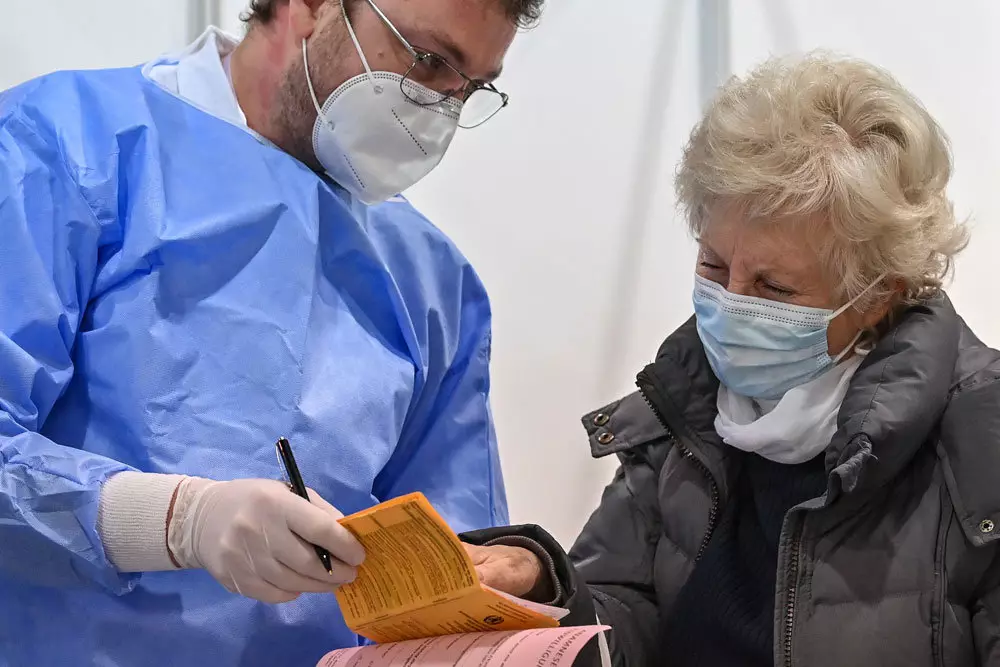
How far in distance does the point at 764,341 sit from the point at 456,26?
1.87 feet

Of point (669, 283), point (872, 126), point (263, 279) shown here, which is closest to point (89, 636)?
point (263, 279)

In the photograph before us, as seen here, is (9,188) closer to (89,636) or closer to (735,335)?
(89,636)

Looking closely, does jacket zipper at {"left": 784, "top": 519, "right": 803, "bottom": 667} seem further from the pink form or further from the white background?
the white background

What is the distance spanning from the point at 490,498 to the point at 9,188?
72cm

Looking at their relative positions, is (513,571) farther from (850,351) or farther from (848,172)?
(848,172)

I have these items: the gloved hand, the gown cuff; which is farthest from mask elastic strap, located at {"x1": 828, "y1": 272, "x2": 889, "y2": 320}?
the gown cuff

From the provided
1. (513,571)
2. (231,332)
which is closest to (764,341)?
(513,571)

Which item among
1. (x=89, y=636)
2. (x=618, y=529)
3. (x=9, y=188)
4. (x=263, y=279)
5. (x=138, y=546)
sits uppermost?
(x=9, y=188)

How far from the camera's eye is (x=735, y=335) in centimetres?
133

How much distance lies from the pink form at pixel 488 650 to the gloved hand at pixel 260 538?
0.28ft

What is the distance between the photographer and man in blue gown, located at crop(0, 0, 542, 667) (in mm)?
953

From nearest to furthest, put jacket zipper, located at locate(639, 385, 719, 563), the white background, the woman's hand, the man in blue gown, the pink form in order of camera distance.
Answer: the pink form, the man in blue gown, the woman's hand, jacket zipper, located at locate(639, 385, 719, 563), the white background

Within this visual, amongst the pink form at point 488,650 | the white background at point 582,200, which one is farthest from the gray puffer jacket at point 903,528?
the white background at point 582,200

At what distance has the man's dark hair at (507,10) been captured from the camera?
134 centimetres
